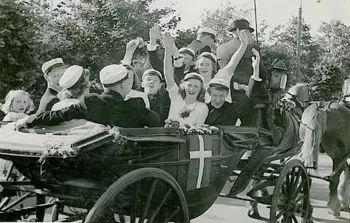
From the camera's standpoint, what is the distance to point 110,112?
2072 mm

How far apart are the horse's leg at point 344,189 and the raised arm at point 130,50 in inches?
85.5

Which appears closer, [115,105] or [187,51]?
[115,105]

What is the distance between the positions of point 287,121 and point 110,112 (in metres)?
1.61

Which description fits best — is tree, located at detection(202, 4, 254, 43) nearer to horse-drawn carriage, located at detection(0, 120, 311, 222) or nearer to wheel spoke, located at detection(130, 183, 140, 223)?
horse-drawn carriage, located at detection(0, 120, 311, 222)

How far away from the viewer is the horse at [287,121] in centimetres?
312

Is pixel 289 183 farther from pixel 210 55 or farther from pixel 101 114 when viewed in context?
pixel 101 114

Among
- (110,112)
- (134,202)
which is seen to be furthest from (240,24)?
(134,202)

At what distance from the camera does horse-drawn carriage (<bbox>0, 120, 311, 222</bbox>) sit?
1.78 m

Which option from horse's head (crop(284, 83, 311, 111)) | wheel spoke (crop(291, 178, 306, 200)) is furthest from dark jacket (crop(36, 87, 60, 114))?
horse's head (crop(284, 83, 311, 111))

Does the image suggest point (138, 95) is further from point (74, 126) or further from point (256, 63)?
point (256, 63)

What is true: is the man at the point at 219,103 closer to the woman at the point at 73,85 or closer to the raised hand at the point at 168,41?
the raised hand at the point at 168,41

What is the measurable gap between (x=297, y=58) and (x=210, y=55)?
64 cm

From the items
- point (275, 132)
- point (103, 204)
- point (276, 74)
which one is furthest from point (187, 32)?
point (103, 204)

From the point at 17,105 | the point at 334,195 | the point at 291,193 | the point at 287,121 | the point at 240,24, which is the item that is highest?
the point at 240,24
